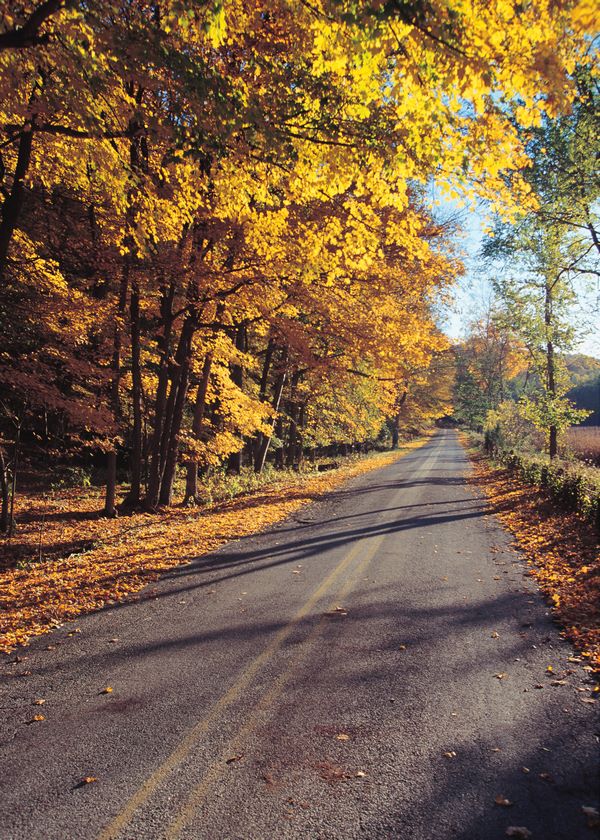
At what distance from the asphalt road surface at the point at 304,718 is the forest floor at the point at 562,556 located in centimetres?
28

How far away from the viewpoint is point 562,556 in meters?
8.46

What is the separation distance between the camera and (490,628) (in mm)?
5422

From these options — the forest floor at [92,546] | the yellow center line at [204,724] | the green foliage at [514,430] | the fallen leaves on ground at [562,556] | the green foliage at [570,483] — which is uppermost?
the green foliage at [514,430]

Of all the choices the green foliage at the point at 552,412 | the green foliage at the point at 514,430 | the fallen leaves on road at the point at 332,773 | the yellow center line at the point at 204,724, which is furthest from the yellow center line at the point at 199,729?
the green foliage at the point at 514,430

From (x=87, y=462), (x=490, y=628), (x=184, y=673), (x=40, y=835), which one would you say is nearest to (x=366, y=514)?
(x=490, y=628)

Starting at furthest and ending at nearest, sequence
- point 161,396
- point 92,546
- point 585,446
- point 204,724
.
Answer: point 585,446 → point 161,396 → point 92,546 → point 204,724

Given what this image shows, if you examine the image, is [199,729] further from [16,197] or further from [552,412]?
[552,412]

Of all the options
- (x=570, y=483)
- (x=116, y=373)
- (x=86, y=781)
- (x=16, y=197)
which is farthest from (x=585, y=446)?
(x=86, y=781)

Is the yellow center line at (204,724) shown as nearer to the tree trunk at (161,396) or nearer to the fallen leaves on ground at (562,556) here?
the fallen leaves on ground at (562,556)

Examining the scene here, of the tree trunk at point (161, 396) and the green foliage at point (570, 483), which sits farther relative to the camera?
the tree trunk at point (161, 396)

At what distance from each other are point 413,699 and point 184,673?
2037 mm

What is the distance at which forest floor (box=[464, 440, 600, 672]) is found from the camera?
5.46 meters

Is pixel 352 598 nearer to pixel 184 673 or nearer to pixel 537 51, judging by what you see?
pixel 184 673

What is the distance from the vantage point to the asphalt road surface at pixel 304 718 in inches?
111
